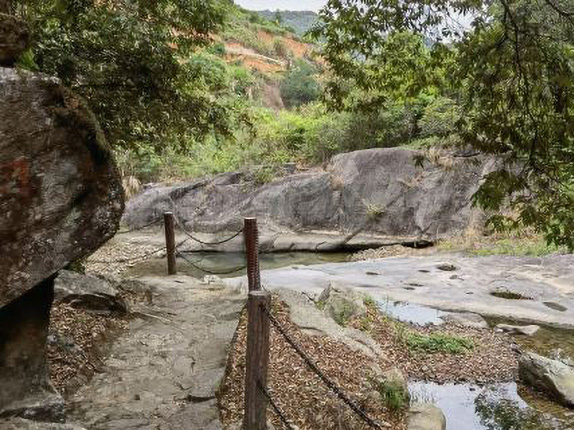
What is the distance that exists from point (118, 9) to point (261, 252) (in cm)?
1183

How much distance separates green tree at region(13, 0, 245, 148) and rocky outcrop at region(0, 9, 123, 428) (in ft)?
7.97

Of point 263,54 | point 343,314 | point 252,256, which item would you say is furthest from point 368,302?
point 263,54

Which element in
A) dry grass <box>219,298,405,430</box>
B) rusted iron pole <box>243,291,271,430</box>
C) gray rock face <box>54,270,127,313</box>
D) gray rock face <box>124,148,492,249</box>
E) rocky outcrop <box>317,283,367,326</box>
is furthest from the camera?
gray rock face <box>124,148,492,249</box>

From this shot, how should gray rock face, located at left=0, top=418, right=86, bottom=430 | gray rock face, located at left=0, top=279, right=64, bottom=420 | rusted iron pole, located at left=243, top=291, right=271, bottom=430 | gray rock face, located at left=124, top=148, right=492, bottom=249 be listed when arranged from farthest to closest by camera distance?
gray rock face, located at left=124, top=148, right=492, bottom=249, rusted iron pole, located at left=243, top=291, right=271, bottom=430, gray rock face, located at left=0, top=279, right=64, bottom=420, gray rock face, located at left=0, top=418, right=86, bottom=430

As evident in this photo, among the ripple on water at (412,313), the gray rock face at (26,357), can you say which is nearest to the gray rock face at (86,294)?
the gray rock face at (26,357)

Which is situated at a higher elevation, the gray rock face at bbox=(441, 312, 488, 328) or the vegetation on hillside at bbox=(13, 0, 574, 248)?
the vegetation on hillside at bbox=(13, 0, 574, 248)

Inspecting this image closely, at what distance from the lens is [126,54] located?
19.0ft

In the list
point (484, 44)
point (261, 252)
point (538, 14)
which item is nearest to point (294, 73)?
point (261, 252)

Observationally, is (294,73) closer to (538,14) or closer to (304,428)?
(538,14)

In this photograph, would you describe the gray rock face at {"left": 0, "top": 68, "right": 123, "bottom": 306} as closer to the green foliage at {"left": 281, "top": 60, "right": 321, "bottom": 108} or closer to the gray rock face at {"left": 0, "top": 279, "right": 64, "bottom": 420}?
the gray rock face at {"left": 0, "top": 279, "right": 64, "bottom": 420}

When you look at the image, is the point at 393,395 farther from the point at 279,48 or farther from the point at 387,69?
the point at 279,48

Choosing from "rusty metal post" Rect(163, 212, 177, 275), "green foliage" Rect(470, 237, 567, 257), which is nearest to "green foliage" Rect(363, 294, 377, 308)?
"rusty metal post" Rect(163, 212, 177, 275)

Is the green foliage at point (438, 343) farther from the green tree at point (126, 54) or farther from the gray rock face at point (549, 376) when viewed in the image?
the green tree at point (126, 54)

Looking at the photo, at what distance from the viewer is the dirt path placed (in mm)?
4141
